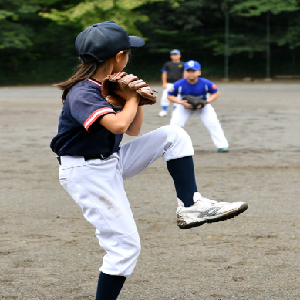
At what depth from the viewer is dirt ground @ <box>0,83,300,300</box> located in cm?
406

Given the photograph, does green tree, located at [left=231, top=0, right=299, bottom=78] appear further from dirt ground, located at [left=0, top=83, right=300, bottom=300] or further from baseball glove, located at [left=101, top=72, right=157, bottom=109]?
baseball glove, located at [left=101, top=72, right=157, bottom=109]

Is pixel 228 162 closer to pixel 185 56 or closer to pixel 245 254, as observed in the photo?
pixel 245 254

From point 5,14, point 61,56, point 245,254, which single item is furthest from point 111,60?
point 61,56

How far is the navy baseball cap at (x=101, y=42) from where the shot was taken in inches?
126

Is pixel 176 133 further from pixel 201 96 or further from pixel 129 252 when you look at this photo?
pixel 201 96

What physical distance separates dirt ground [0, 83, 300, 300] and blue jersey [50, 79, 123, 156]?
3.87 ft

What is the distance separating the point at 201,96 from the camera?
36.4 ft

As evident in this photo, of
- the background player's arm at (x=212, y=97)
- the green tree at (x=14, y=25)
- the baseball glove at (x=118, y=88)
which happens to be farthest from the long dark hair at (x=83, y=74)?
the green tree at (x=14, y=25)

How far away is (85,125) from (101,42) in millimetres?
504

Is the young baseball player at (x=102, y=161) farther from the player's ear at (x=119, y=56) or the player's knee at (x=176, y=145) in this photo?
the player's knee at (x=176, y=145)

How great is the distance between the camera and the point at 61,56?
1758 inches

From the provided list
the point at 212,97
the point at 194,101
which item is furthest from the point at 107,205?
the point at 212,97

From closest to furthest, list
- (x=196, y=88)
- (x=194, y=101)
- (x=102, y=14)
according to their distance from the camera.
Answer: (x=194, y=101) < (x=196, y=88) < (x=102, y=14)

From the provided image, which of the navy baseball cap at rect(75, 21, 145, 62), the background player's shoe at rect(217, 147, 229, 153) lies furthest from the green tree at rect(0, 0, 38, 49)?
the navy baseball cap at rect(75, 21, 145, 62)
